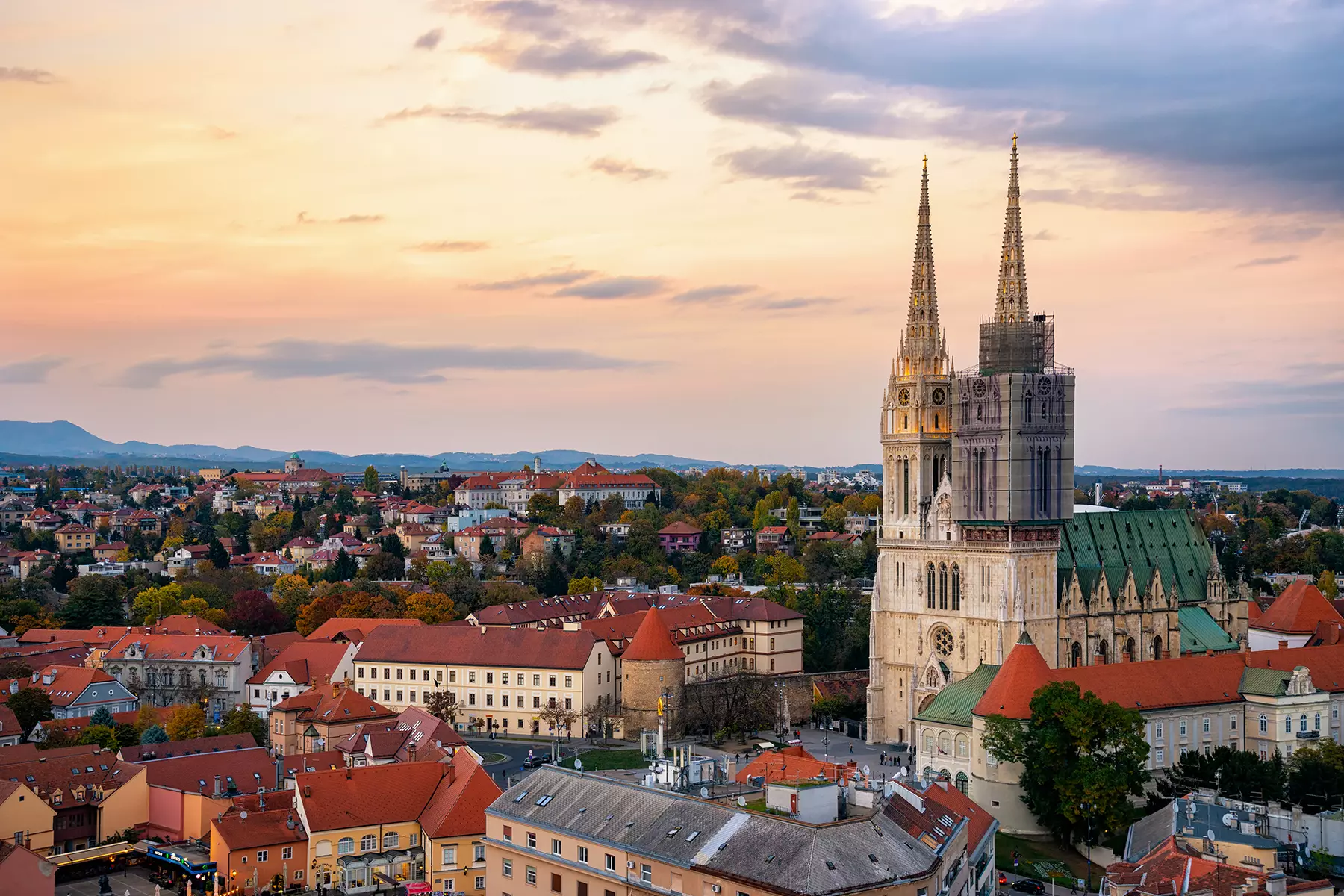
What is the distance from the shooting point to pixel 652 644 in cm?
9031

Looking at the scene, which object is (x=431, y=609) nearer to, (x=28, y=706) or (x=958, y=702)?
(x=28, y=706)

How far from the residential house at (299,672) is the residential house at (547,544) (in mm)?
52765

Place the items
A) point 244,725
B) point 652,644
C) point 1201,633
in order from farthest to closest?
point 1201,633
point 652,644
point 244,725

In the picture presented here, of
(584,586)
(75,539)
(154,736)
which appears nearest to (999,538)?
(154,736)

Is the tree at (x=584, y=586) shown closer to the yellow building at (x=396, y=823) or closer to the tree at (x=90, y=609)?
the tree at (x=90, y=609)

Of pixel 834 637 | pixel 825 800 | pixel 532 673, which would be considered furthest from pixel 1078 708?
pixel 834 637

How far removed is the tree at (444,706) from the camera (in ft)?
299

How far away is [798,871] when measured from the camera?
4169 cm

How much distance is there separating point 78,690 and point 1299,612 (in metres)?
66.4

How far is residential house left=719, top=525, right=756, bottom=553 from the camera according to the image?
168 metres

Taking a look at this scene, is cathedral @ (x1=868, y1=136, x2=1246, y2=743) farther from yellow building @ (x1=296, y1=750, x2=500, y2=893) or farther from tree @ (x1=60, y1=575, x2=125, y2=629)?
tree @ (x1=60, y1=575, x2=125, y2=629)

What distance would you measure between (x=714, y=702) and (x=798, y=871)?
50.2 meters

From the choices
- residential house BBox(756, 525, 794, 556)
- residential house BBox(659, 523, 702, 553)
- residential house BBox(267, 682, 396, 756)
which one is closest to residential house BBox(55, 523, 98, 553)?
residential house BBox(659, 523, 702, 553)

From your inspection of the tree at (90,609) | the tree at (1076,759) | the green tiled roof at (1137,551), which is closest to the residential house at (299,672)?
the tree at (90,609)
